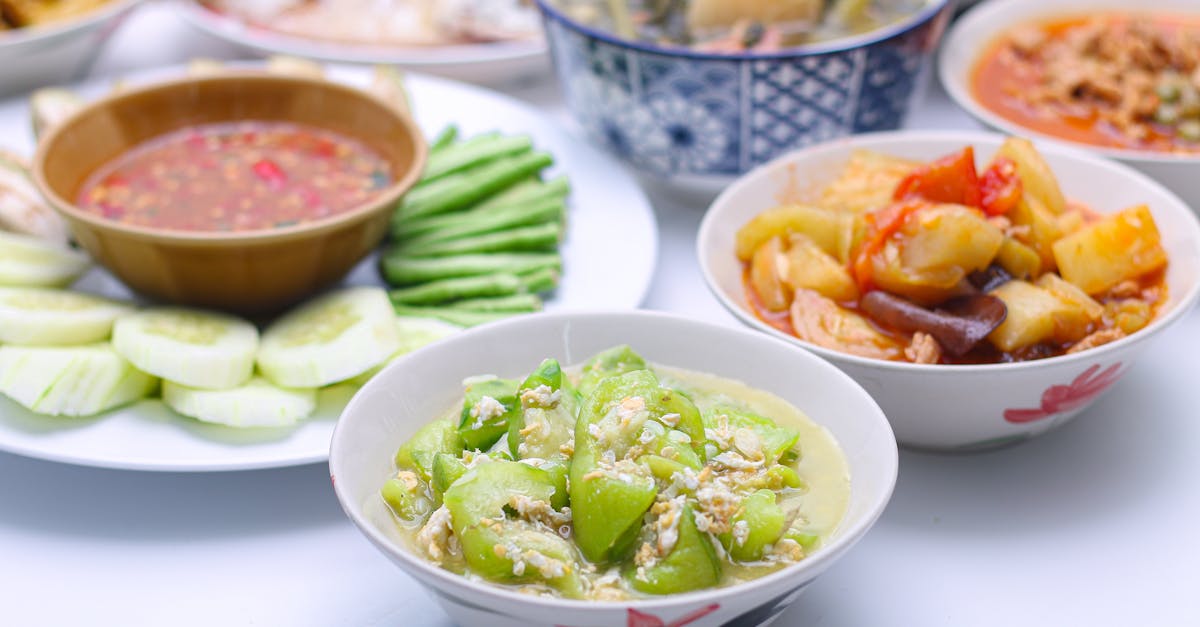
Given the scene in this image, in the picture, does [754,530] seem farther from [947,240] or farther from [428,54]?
[428,54]

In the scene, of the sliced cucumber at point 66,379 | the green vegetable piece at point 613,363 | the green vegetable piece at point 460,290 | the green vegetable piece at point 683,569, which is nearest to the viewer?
the green vegetable piece at point 683,569

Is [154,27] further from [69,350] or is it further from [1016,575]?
[1016,575]

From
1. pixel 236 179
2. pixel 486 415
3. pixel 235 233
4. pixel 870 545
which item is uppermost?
pixel 486 415

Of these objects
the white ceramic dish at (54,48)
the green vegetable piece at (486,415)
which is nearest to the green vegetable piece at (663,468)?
the green vegetable piece at (486,415)

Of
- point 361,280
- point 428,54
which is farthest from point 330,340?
point 428,54

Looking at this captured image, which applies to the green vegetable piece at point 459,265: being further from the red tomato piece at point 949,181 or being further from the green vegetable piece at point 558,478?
the green vegetable piece at point 558,478

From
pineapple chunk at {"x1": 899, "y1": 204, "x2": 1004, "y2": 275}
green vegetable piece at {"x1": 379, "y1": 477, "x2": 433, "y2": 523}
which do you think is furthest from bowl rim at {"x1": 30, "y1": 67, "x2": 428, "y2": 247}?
pineapple chunk at {"x1": 899, "y1": 204, "x2": 1004, "y2": 275}
